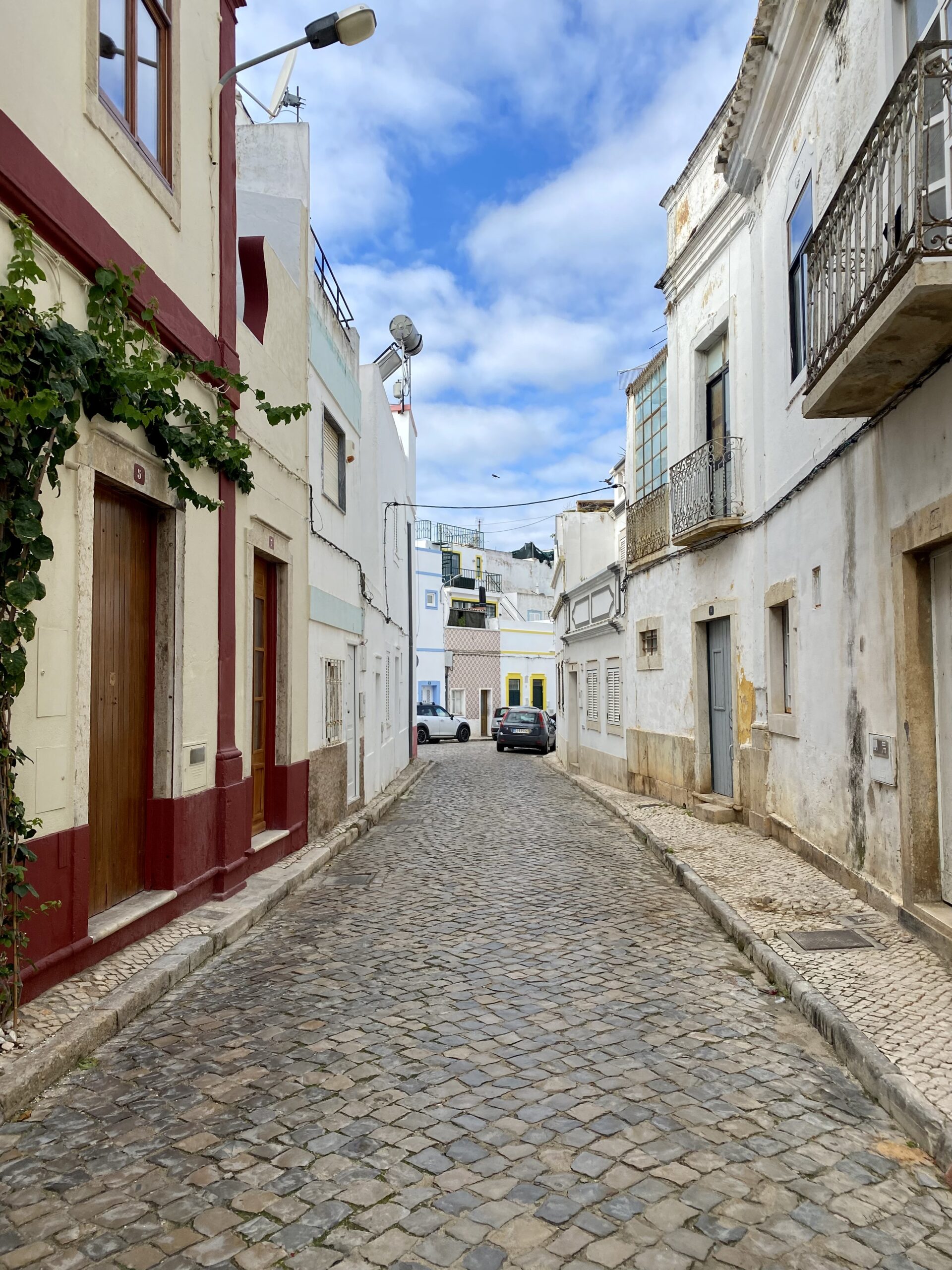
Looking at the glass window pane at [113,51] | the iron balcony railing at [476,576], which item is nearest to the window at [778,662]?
the glass window pane at [113,51]

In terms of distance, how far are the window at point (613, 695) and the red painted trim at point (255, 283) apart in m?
10.4

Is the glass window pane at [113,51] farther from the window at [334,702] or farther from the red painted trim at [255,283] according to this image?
the window at [334,702]

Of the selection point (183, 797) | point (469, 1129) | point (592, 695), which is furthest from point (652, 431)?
point (469, 1129)

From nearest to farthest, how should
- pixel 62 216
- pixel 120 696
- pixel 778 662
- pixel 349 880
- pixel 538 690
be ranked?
pixel 62 216 → pixel 120 696 → pixel 349 880 → pixel 778 662 → pixel 538 690

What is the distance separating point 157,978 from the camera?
16.6 feet

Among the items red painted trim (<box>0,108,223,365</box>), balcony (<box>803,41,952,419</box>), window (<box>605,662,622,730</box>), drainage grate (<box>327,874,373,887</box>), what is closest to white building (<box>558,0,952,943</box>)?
balcony (<box>803,41,952,419</box>)

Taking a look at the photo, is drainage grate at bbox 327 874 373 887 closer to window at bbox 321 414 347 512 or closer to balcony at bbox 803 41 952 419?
window at bbox 321 414 347 512

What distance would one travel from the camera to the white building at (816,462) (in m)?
5.53

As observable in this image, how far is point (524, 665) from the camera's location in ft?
147

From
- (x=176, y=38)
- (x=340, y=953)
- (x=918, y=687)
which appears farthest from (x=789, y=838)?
(x=176, y=38)

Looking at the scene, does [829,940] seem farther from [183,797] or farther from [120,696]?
[120,696]

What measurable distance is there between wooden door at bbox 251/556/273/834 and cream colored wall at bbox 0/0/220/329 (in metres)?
2.72

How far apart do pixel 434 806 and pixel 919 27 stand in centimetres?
1134

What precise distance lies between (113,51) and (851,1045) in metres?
6.73
